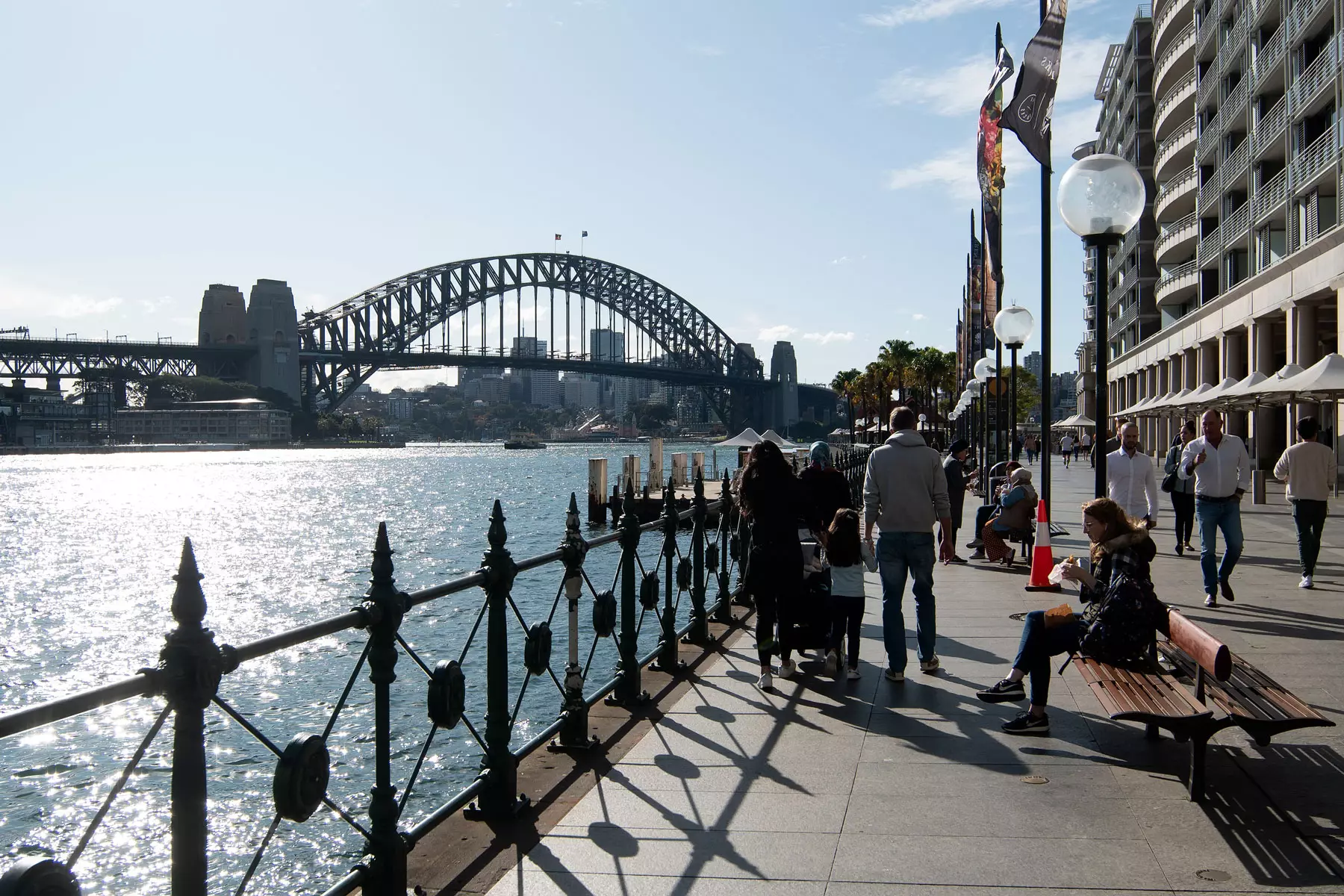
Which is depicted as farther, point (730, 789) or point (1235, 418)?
point (1235, 418)

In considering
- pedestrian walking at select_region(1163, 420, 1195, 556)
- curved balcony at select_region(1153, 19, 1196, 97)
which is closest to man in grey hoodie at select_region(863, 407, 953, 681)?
pedestrian walking at select_region(1163, 420, 1195, 556)

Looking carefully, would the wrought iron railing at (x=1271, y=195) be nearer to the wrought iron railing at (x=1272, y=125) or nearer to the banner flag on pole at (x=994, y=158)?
the wrought iron railing at (x=1272, y=125)

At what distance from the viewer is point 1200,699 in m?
5.51

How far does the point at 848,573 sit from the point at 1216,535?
15.1 feet

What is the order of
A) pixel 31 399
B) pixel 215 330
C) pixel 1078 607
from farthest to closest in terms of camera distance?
pixel 31 399
pixel 215 330
pixel 1078 607

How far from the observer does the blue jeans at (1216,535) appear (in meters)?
10.7

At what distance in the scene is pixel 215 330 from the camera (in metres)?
146

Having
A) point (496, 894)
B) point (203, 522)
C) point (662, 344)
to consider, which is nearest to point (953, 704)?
point (496, 894)

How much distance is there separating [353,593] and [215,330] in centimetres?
12916

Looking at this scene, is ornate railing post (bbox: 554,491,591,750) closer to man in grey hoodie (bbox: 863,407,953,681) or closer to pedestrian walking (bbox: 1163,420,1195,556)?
man in grey hoodie (bbox: 863,407,953,681)

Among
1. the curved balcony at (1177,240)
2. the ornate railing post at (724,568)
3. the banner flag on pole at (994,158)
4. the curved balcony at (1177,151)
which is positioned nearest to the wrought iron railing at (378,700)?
the ornate railing post at (724,568)

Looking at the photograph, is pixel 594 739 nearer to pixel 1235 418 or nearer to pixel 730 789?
pixel 730 789

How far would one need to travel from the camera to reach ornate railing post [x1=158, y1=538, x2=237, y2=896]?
325 cm

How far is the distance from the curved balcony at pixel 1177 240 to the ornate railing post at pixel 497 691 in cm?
5216
